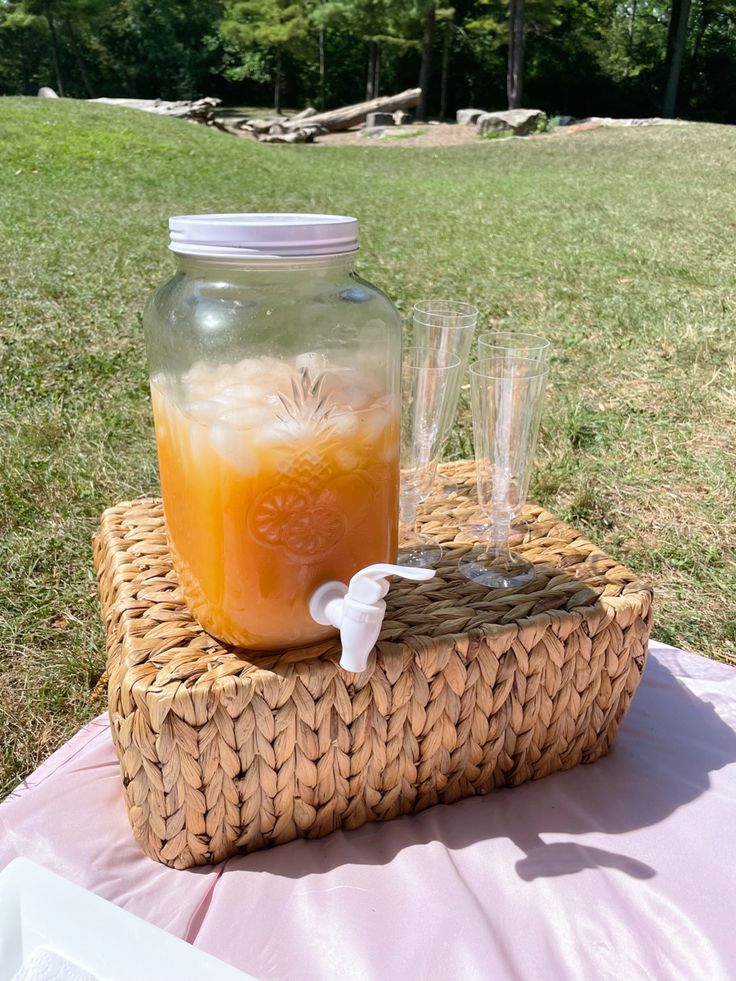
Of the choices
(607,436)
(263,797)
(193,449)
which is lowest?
(607,436)

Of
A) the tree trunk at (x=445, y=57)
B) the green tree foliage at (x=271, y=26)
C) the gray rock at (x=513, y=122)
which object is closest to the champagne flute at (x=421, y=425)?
the gray rock at (x=513, y=122)

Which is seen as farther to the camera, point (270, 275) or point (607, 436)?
point (607, 436)

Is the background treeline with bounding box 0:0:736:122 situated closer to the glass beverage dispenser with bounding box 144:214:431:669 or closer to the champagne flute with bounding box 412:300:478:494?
the champagne flute with bounding box 412:300:478:494

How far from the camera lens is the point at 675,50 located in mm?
20047

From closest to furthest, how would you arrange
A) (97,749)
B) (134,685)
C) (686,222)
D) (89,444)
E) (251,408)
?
1. (251,408)
2. (134,685)
3. (97,749)
4. (89,444)
5. (686,222)

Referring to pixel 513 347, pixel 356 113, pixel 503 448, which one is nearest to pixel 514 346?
pixel 513 347

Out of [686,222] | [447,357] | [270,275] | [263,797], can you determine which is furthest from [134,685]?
[686,222]

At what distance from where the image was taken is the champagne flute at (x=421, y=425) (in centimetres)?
125

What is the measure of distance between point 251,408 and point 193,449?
105mm

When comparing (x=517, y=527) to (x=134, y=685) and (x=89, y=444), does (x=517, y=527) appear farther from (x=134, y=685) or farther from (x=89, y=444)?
(x=89, y=444)

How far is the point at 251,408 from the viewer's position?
943 millimetres

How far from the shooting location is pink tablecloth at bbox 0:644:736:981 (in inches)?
40.2

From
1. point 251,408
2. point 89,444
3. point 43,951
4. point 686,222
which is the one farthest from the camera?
point 686,222

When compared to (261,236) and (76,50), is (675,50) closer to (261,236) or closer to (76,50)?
(76,50)
